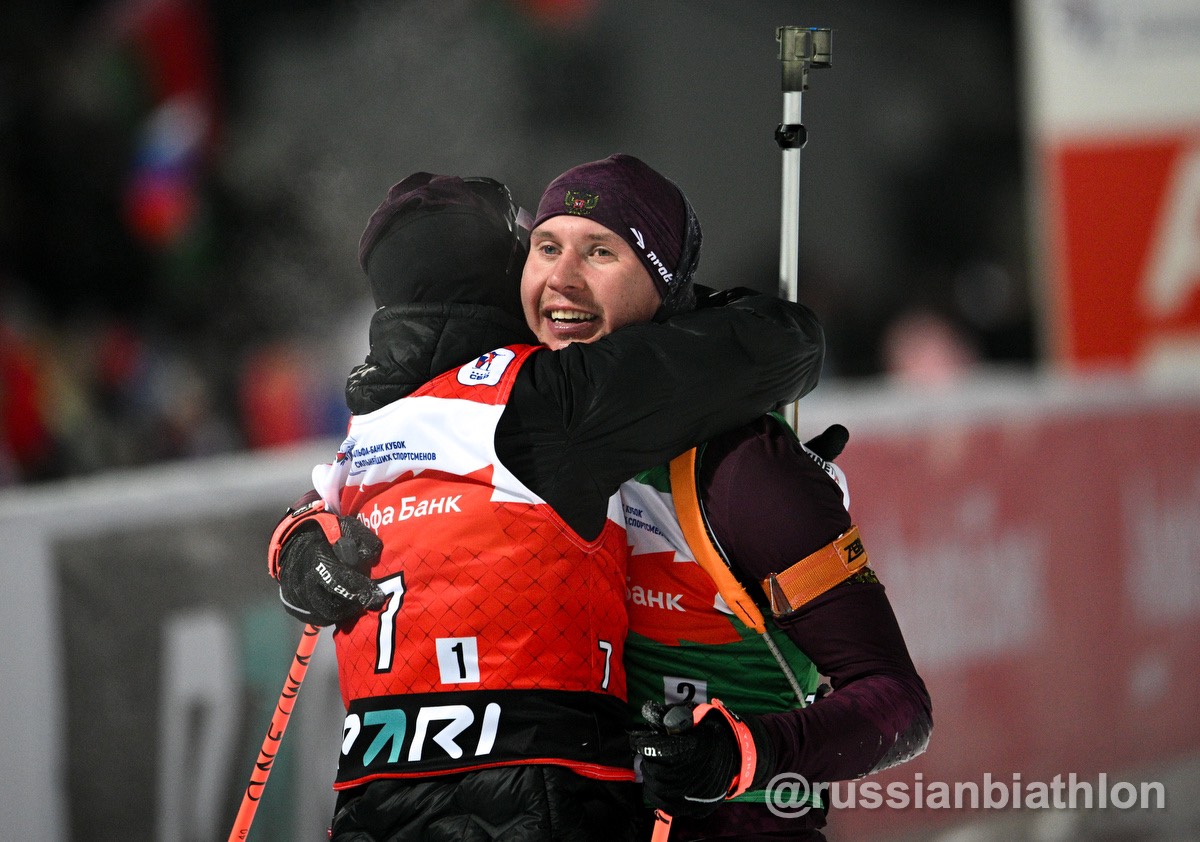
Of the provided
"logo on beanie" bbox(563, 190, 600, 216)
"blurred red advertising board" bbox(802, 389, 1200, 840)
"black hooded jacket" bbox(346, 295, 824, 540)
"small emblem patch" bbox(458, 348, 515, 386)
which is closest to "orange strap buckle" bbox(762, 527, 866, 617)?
"black hooded jacket" bbox(346, 295, 824, 540)

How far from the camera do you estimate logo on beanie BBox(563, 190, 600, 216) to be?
9.01ft

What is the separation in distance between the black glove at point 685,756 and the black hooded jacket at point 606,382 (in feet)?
1.25

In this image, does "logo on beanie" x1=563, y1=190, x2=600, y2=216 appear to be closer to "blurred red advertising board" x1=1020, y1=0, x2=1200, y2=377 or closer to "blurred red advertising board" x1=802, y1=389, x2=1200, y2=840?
"blurred red advertising board" x1=802, y1=389, x2=1200, y2=840

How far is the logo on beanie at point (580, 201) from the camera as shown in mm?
2746

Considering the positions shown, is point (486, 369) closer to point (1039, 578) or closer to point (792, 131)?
point (792, 131)

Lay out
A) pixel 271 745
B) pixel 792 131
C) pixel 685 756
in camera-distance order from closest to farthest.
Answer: pixel 685 756 → pixel 792 131 → pixel 271 745

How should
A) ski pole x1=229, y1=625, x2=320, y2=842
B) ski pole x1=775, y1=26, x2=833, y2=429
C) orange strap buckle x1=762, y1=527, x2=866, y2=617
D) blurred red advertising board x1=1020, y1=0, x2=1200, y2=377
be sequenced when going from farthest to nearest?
blurred red advertising board x1=1020, y1=0, x2=1200, y2=377, ski pole x1=229, y1=625, x2=320, y2=842, ski pole x1=775, y1=26, x2=833, y2=429, orange strap buckle x1=762, y1=527, x2=866, y2=617

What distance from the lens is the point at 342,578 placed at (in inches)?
101

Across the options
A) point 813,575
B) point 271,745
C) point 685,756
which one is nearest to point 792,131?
point 813,575

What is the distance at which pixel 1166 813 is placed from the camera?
6.36 metres

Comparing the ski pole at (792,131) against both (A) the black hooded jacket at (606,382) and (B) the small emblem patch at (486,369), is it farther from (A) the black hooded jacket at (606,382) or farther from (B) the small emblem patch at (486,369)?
(B) the small emblem patch at (486,369)

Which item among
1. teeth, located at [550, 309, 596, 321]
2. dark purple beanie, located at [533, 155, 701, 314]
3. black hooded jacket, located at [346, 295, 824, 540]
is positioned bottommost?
black hooded jacket, located at [346, 295, 824, 540]

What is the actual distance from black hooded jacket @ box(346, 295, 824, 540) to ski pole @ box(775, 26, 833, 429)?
0.65ft

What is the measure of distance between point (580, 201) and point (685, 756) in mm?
1024
